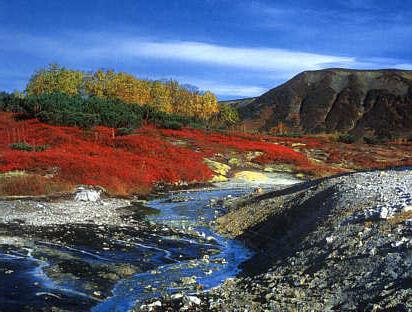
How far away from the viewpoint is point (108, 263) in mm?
16391

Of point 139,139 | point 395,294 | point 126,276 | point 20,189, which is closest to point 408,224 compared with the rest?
point 395,294

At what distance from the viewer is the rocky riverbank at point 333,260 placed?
35.8ft

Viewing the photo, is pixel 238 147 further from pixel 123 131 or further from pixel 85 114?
pixel 85 114

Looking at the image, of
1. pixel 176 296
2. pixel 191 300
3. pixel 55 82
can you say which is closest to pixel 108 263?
pixel 176 296

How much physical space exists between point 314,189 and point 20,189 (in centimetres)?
1830

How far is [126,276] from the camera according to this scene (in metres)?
15.1

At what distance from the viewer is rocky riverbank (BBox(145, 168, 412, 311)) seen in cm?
1090

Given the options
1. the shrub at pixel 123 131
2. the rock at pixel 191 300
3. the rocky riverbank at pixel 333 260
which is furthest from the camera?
the shrub at pixel 123 131

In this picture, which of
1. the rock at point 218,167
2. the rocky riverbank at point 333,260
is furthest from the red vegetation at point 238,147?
the rocky riverbank at point 333,260

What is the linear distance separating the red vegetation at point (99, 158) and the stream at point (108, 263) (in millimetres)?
12757

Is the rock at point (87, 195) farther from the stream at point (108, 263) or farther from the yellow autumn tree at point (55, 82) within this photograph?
the yellow autumn tree at point (55, 82)

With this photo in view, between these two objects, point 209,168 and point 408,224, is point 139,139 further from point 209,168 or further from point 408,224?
point 408,224

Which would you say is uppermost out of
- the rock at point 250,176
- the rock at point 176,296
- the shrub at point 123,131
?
the shrub at point 123,131

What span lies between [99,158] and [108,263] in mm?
27656
